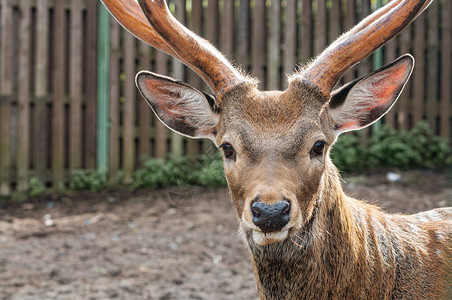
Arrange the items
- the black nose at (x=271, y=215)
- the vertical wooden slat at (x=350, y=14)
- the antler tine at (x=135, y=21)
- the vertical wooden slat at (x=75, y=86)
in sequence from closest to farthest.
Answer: the black nose at (x=271, y=215) < the antler tine at (x=135, y=21) < the vertical wooden slat at (x=75, y=86) < the vertical wooden slat at (x=350, y=14)

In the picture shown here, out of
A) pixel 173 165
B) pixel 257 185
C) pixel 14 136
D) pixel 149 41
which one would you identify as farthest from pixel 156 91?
pixel 14 136

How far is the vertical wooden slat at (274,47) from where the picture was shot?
8508mm

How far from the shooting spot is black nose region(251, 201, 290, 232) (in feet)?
7.73

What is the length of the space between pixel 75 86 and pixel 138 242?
308 cm

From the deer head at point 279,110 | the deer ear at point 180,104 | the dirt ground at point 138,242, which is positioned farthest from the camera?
the dirt ground at point 138,242

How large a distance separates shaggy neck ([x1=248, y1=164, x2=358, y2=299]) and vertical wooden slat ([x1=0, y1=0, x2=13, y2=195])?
20.7ft

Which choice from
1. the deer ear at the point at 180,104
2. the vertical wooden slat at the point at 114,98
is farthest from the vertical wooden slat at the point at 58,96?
the deer ear at the point at 180,104

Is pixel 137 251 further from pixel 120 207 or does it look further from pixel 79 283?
pixel 120 207

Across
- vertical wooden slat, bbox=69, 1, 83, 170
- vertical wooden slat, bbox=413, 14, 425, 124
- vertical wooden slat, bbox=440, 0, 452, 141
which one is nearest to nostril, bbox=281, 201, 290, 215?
vertical wooden slat, bbox=69, 1, 83, 170

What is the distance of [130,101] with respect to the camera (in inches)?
329

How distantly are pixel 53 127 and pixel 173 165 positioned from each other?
6.20 feet

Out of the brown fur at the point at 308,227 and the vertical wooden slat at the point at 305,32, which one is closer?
the brown fur at the point at 308,227

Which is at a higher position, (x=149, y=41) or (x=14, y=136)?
(x=149, y=41)

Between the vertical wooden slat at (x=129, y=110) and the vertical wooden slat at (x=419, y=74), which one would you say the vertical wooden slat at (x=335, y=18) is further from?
the vertical wooden slat at (x=129, y=110)
